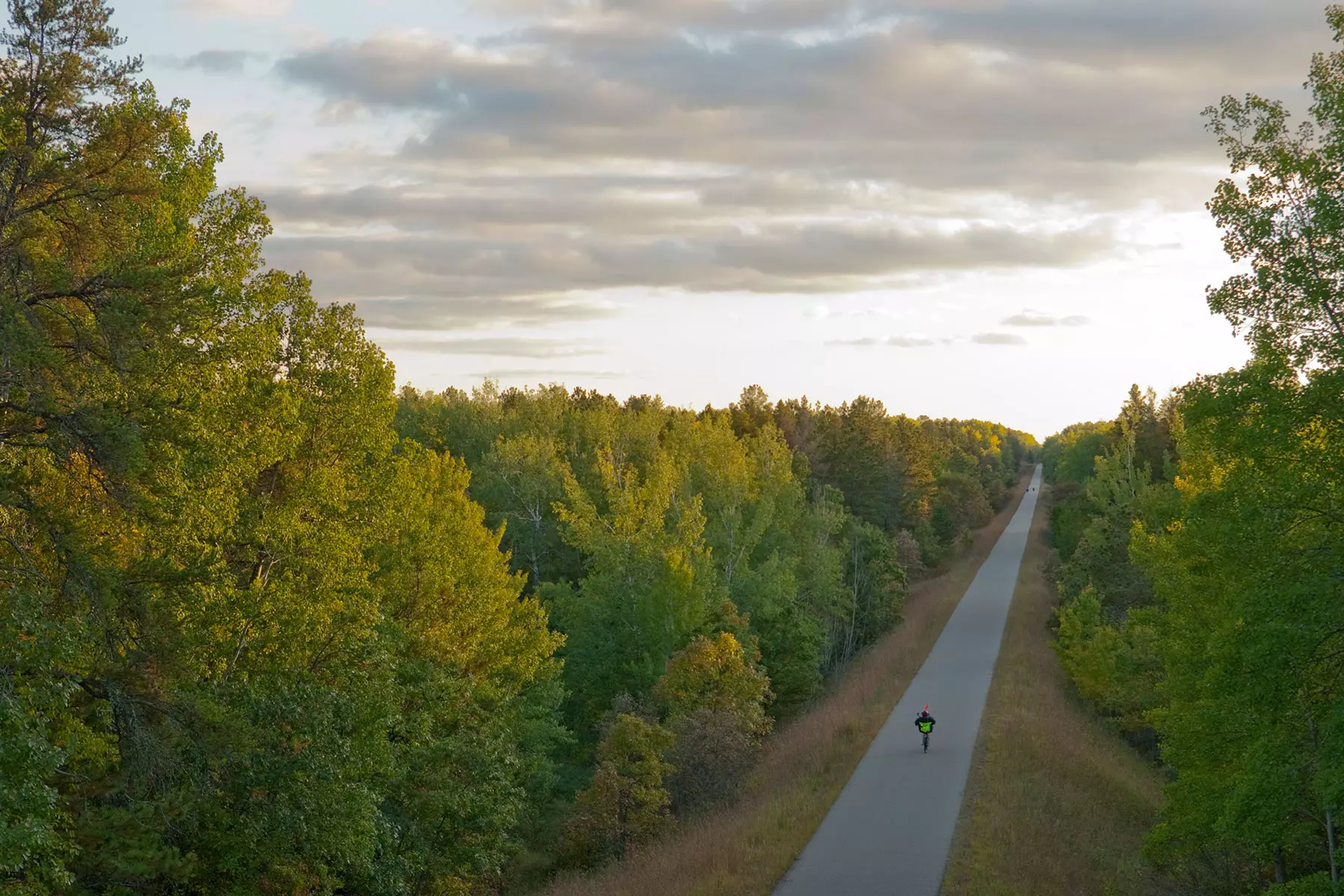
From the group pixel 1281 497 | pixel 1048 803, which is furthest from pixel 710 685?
pixel 1281 497

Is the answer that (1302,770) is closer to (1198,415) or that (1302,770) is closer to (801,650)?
(1198,415)

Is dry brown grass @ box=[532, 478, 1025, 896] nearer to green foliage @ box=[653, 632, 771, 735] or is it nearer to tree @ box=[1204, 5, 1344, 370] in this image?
green foliage @ box=[653, 632, 771, 735]

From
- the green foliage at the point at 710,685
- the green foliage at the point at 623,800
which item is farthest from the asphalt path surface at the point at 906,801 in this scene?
the green foliage at the point at 623,800

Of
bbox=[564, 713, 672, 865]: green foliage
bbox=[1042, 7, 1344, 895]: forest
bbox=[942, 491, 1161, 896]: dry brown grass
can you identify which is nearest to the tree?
bbox=[1042, 7, 1344, 895]: forest

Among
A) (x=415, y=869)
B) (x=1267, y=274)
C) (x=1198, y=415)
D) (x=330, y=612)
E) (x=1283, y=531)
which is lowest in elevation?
(x=415, y=869)

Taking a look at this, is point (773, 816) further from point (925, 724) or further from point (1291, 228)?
point (1291, 228)

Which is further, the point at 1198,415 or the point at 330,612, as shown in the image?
the point at 330,612

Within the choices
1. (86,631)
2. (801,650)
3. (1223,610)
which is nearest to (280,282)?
(86,631)
